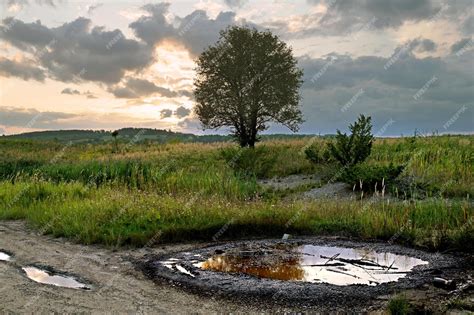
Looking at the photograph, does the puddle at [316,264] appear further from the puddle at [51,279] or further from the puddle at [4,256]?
the puddle at [4,256]

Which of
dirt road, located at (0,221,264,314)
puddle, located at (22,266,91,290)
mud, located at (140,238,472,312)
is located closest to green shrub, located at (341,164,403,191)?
mud, located at (140,238,472,312)

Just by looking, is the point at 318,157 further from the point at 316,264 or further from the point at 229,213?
the point at 316,264

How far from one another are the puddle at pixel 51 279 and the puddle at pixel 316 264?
7.65 ft

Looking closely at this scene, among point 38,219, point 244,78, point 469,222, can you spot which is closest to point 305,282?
point 469,222

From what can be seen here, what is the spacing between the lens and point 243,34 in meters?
34.1

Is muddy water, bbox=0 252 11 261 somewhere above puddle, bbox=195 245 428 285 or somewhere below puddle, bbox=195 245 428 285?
below

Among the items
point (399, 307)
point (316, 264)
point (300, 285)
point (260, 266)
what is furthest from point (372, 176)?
point (399, 307)

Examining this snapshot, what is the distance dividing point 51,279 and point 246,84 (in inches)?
1028

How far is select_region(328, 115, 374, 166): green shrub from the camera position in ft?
69.9

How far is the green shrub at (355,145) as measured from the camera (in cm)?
2130

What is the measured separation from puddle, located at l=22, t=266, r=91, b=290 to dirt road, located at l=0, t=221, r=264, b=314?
0.16m

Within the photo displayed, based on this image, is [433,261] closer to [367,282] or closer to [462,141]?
[367,282]

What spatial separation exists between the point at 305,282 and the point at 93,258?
4649 millimetres

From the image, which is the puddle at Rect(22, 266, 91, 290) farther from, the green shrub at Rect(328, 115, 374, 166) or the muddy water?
the green shrub at Rect(328, 115, 374, 166)
